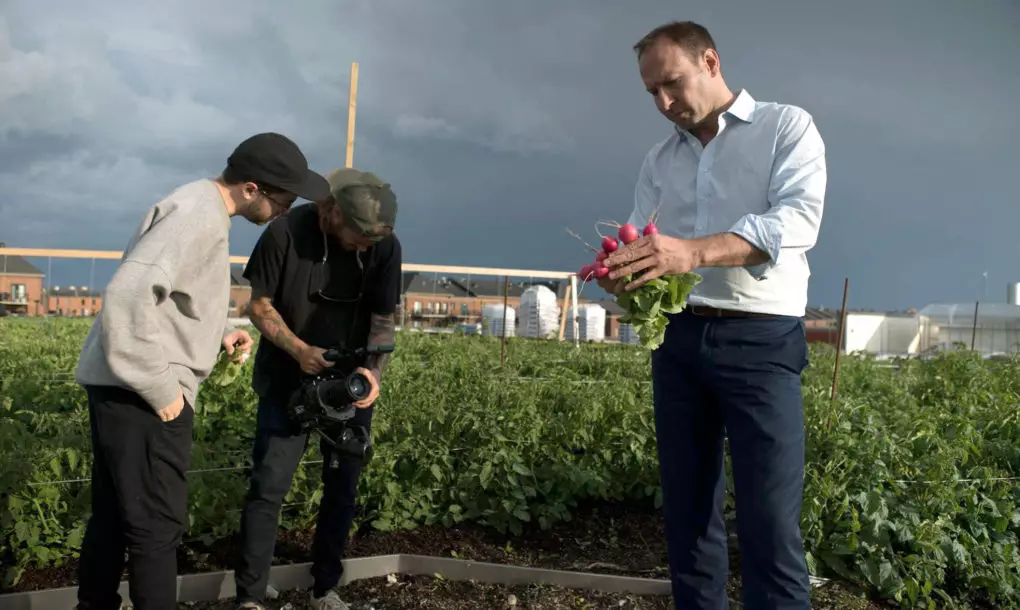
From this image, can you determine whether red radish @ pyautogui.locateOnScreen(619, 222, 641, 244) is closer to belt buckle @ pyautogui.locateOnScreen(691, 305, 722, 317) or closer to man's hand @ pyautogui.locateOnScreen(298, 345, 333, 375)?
belt buckle @ pyautogui.locateOnScreen(691, 305, 722, 317)

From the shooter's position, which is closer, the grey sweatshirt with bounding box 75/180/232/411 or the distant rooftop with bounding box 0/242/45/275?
the grey sweatshirt with bounding box 75/180/232/411

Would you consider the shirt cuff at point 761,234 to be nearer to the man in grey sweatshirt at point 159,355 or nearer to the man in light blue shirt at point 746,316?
the man in light blue shirt at point 746,316

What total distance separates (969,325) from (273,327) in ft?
108

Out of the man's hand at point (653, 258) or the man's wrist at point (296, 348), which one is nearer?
the man's hand at point (653, 258)

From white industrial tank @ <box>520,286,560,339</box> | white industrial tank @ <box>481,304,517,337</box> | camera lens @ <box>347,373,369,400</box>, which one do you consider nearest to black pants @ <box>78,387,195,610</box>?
camera lens @ <box>347,373,369,400</box>

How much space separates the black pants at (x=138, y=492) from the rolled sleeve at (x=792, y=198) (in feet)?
5.52

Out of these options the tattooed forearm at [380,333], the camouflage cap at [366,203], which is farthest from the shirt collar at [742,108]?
the tattooed forearm at [380,333]

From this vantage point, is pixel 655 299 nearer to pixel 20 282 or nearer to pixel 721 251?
pixel 721 251

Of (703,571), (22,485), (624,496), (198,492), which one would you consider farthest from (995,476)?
(22,485)

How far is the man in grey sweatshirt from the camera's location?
87.9 inches

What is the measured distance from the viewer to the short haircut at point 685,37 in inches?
84.9

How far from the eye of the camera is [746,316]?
2213mm

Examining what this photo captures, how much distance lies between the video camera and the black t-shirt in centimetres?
10

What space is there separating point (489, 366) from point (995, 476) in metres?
3.97
